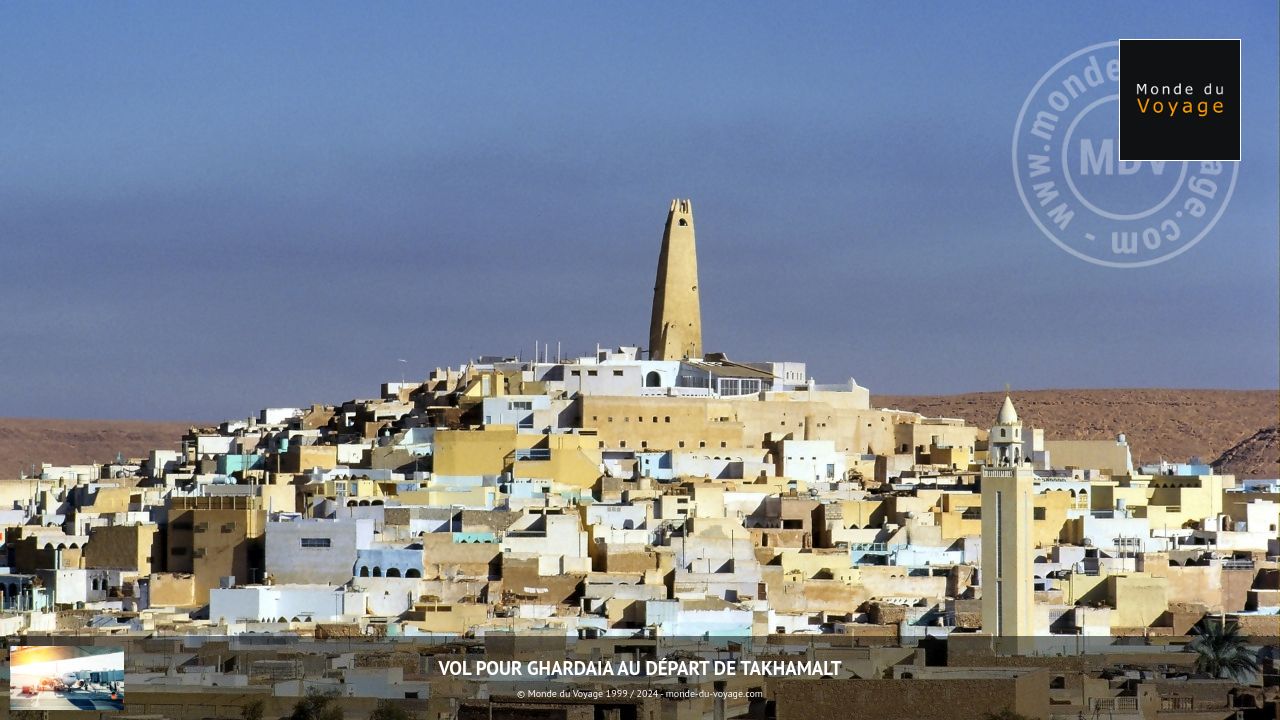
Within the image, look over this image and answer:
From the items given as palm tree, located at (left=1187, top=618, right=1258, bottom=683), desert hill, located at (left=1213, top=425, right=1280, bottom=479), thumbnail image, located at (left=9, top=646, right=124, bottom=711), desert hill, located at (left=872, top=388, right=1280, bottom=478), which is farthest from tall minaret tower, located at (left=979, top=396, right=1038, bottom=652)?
desert hill, located at (left=872, top=388, right=1280, bottom=478)

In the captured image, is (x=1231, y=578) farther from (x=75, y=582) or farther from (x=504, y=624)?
(x=75, y=582)

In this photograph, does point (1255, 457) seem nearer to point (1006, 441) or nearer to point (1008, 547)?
point (1006, 441)

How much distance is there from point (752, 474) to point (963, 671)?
2092 cm

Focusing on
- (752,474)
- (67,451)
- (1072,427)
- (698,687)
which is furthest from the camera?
(67,451)

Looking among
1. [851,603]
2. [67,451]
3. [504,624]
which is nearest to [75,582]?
[504,624]

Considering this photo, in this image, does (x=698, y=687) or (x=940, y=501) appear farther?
(x=940, y=501)

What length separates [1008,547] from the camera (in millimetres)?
42281

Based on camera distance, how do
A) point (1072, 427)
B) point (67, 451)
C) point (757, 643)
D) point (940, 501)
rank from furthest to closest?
point (67, 451) < point (1072, 427) < point (940, 501) < point (757, 643)

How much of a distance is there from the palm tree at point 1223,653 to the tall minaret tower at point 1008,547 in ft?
7.79

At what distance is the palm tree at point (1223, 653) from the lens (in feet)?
125

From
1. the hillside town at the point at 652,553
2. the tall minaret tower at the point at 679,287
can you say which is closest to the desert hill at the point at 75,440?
the tall minaret tower at the point at 679,287

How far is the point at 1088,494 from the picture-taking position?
176ft

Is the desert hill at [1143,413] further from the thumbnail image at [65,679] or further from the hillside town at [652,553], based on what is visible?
the thumbnail image at [65,679]

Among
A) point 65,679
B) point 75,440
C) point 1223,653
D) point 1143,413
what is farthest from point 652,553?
point 75,440
